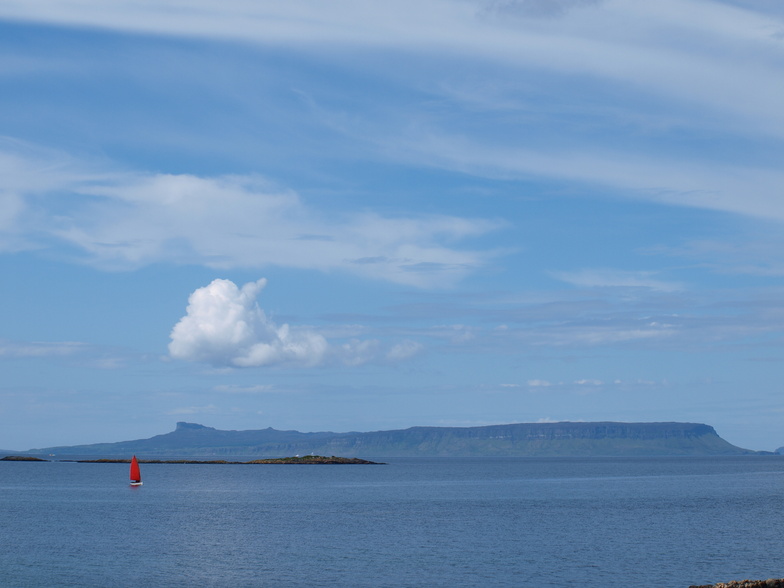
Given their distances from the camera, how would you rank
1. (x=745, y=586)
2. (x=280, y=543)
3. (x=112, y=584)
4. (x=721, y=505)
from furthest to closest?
(x=721, y=505) → (x=280, y=543) → (x=112, y=584) → (x=745, y=586)

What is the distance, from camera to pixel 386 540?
71062mm

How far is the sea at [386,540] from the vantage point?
53.7 m

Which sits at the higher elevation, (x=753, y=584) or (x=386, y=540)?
(x=753, y=584)

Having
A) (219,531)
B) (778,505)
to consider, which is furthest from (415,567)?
(778,505)

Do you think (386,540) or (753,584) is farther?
(386,540)

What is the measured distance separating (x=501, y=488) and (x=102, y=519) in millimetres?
82455

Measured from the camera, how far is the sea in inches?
2112

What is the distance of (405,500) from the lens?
396 ft

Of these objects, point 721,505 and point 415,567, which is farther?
point 721,505

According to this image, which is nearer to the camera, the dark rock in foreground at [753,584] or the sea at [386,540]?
the dark rock in foreground at [753,584]

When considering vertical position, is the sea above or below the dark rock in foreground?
below

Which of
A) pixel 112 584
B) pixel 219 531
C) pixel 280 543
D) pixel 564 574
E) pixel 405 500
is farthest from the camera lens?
pixel 405 500

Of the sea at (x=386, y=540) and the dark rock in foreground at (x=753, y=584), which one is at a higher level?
the dark rock in foreground at (x=753, y=584)

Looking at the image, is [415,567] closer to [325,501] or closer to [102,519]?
[102,519]
